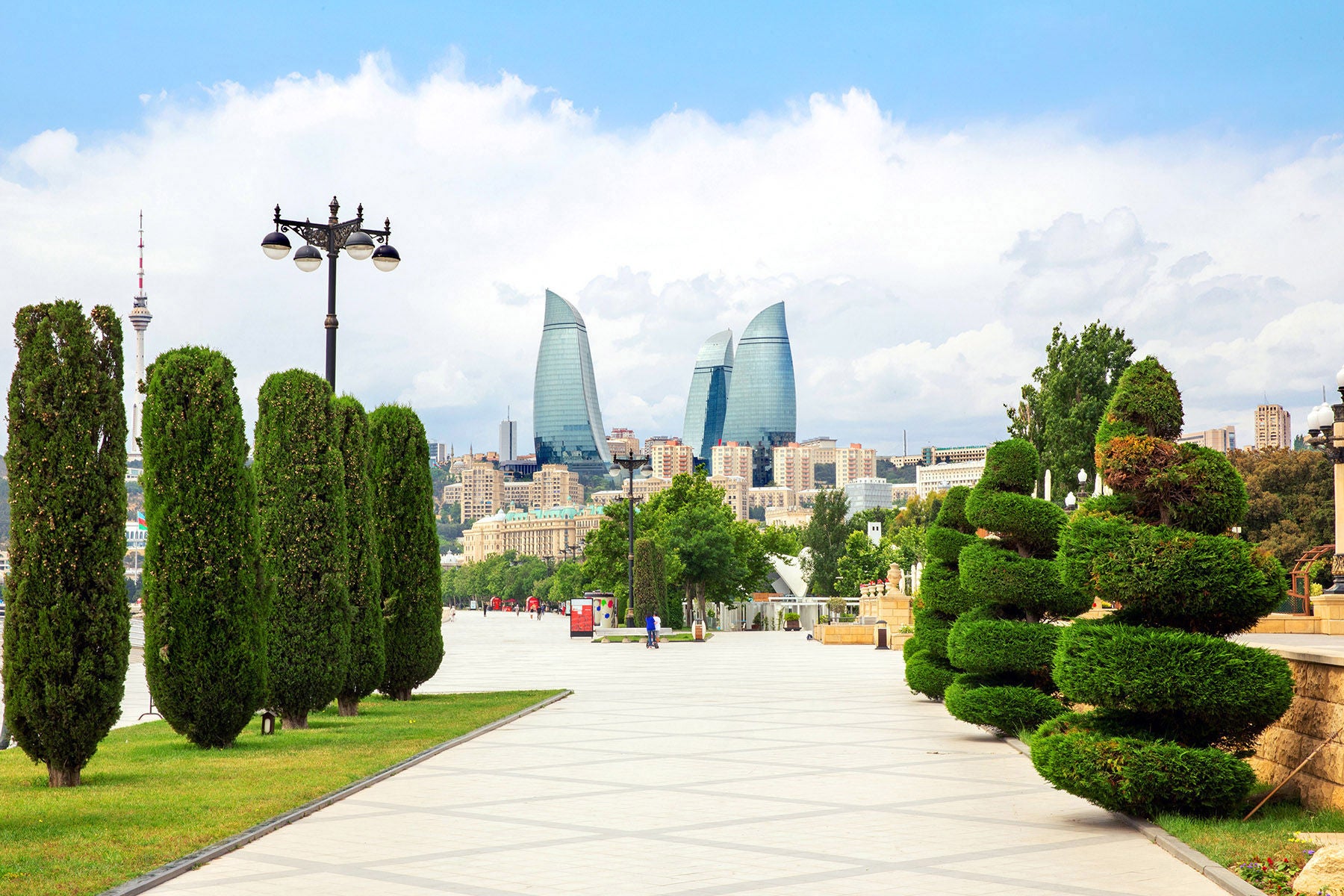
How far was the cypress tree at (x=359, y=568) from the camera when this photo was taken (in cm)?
1733

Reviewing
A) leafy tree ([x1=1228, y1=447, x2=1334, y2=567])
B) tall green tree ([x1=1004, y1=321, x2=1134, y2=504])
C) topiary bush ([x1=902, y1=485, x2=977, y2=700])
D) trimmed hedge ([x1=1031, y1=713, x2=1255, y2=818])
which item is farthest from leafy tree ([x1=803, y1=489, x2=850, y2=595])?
trimmed hedge ([x1=1031, y1=713, x2=1255, y2=818])

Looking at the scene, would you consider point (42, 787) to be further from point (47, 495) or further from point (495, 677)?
point (495, 677)

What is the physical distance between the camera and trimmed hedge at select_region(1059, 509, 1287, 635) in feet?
28.8

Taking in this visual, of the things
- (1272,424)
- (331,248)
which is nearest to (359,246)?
(331,248)

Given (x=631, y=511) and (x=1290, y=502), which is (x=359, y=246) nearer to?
(x=631, y=511)

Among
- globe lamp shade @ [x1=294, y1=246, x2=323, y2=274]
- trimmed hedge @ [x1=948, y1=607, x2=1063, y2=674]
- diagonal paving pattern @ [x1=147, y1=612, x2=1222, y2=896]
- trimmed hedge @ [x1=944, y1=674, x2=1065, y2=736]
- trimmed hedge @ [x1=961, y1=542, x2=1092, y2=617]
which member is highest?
globe lamp shade @ [x1=294, y1=246, x2=323, y2=274]

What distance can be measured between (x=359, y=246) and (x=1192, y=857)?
13055mm

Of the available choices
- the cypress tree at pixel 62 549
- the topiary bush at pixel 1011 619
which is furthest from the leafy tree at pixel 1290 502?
the cypress tree at pixel 62 549

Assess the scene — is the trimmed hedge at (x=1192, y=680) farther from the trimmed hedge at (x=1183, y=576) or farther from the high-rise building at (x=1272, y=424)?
the high-rise building at (x=1272, y=424)

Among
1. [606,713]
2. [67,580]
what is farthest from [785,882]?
[606,713]

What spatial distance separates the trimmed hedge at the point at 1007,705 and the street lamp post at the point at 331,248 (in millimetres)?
9025

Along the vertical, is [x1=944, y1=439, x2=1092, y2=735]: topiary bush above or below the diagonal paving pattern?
above

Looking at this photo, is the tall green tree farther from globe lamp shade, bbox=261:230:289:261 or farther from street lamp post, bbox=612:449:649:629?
globe lamp shade, bbox=261:230:289:261

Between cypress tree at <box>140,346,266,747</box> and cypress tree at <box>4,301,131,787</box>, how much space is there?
1.88m
